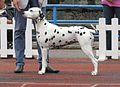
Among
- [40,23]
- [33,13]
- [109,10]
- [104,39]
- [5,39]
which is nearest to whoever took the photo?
[33,13]

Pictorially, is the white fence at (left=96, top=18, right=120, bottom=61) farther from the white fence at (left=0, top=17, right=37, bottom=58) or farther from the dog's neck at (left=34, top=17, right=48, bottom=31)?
the dog's neck at (left=34, top=17, right=48, bottom=31)

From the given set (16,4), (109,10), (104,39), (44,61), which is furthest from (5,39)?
(44,61)

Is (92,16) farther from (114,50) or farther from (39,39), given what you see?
(39,39)

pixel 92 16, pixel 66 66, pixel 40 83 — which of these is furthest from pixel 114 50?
pixel 92 16

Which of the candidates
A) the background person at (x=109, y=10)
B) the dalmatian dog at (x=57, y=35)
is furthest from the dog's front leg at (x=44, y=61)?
the background person at (x=109, y=10)

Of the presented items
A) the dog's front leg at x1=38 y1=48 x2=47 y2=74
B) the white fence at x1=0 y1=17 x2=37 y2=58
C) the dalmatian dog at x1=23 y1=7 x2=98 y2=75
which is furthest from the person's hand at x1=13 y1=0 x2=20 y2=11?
the white fence at x1=0 y1=17 x2=37 y2=58

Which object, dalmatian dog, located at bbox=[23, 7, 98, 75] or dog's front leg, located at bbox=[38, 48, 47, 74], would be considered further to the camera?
dog's front leg, located at bbox=[38, 48, 47, 74]

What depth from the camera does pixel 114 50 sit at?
13305 mm

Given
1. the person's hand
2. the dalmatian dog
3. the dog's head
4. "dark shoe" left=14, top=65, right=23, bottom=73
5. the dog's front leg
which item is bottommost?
"dark shoe" left=14, top=65, right=23, bottom=73

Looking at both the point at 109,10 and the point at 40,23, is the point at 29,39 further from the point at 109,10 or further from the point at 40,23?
the point at 40,23

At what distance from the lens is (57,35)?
32.0 ft

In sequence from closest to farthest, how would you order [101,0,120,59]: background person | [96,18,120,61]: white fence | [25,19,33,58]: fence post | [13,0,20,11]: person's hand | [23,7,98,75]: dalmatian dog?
[23,7,98,75]: dalmatian dog
[13,0,20,11]: person's hand
[101,0,120,59]: background person
[96,18,120,61]: white fence
[25,19,33,58]: fence post

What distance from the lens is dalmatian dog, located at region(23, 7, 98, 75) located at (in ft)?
31.7

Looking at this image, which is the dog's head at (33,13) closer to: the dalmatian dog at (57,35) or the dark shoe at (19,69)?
the dalmatian dog at (57,35)
